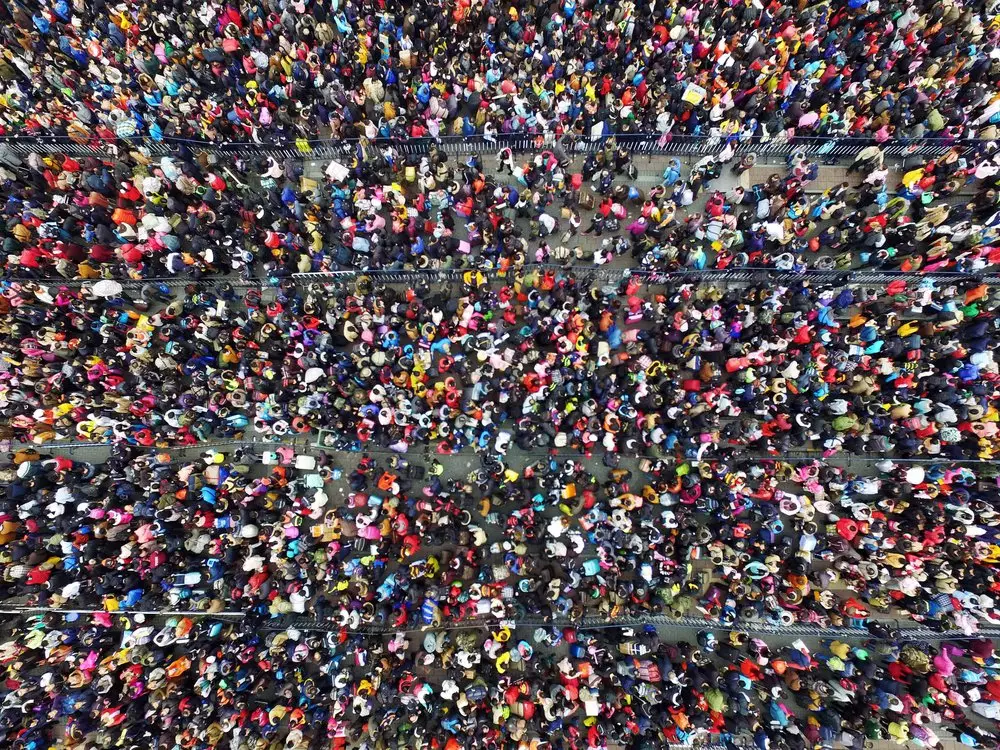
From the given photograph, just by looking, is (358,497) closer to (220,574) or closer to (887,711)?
(220,574)

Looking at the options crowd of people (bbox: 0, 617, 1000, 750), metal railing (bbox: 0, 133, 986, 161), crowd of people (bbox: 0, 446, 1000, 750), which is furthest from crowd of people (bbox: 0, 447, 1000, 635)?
metal railing (bbox: 0, 133, 986, 161)

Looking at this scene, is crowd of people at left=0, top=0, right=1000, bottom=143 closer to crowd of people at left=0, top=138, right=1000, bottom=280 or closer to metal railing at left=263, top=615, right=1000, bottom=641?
crowd of people at left=0, top=138, right=1000, bottom=280

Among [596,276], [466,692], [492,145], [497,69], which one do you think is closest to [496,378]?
[596,276]

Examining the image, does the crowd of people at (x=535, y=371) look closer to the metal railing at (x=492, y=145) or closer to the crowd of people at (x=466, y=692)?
the metal railing at (x=492, y=145)

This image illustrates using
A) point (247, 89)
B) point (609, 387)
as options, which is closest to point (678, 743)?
point (609, 387)

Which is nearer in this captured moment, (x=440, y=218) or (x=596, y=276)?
(x=440, y=218)

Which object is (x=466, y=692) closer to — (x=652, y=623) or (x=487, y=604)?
(x=487, y=604)
